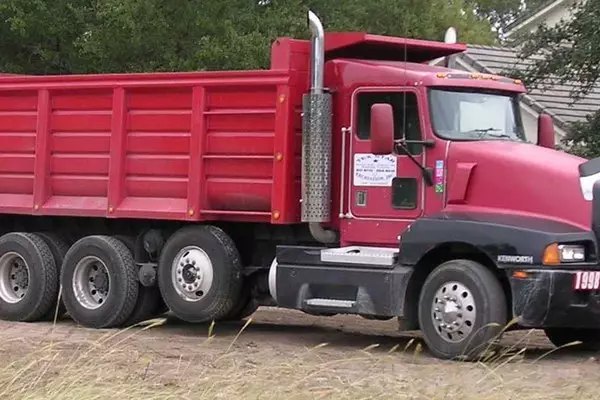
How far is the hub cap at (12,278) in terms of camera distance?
46.4 ft

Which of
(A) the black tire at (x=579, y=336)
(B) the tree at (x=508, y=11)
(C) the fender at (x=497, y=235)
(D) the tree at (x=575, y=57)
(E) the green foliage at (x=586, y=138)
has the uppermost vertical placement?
(B) the tree at (x=508, y=11)

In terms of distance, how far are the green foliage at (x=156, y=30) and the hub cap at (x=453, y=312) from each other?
946 centimetres

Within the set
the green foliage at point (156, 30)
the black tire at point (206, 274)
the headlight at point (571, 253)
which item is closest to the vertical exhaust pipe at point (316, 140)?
the black tire at point (206, 274)

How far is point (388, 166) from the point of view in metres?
11.7

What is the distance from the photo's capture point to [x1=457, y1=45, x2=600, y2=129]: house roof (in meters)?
21.7

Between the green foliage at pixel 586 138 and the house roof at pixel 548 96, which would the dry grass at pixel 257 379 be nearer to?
the green foliage at pixel 586 138

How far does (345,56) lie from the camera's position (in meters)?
12.4

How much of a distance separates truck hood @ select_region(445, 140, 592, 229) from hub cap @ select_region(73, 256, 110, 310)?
417 centimetres

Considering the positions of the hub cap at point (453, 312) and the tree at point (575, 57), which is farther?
the tree at point (575, 57)

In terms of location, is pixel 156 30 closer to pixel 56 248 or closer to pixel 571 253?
pixel 56 248

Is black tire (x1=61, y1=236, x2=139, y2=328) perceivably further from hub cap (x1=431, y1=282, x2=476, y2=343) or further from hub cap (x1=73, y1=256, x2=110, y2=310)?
hub cap (x1=431, y1=282, x2=476, y2=343)

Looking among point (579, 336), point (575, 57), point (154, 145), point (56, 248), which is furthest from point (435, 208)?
point (575, 57)

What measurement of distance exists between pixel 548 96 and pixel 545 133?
10951 mm

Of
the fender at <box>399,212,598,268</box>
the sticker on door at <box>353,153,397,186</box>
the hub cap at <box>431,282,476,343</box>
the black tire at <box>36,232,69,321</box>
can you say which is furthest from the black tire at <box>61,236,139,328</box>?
the hub cap at <box>431,282,476,343</box>
